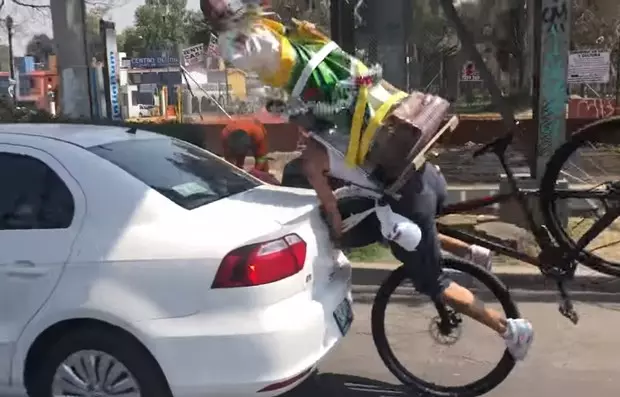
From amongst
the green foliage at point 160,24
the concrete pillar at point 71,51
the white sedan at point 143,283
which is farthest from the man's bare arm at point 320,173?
the green foliage at point 160,24

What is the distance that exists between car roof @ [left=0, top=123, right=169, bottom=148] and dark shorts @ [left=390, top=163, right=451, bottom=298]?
5.10ft

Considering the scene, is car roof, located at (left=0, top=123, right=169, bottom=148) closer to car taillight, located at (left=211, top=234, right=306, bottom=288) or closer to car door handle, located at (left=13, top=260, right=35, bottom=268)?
car door handle, located at (left=13, top=260, right=35, bottom=268)

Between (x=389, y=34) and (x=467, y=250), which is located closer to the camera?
(x=467, y=250)

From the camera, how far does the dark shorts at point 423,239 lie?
3992 mm

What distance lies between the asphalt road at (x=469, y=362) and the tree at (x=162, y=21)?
4489cm

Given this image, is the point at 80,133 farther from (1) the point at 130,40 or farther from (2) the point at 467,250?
(1) the point at 130,40

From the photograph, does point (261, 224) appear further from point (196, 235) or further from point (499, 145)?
point (499, 145)

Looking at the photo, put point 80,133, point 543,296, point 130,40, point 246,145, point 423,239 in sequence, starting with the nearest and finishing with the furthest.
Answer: point 423,239 → point 80,133 → point 543,296 → point 246,145 → point 130,40

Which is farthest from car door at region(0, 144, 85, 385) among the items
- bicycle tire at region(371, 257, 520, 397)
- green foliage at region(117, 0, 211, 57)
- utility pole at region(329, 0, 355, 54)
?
green foliage at region(117, 0, 211, 57)

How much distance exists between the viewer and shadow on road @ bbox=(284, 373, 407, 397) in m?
4.38

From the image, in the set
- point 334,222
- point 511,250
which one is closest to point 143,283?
point 334,222

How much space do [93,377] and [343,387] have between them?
1.52m

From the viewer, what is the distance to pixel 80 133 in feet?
13.6

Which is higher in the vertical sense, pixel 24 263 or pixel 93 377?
pixel 24 263
